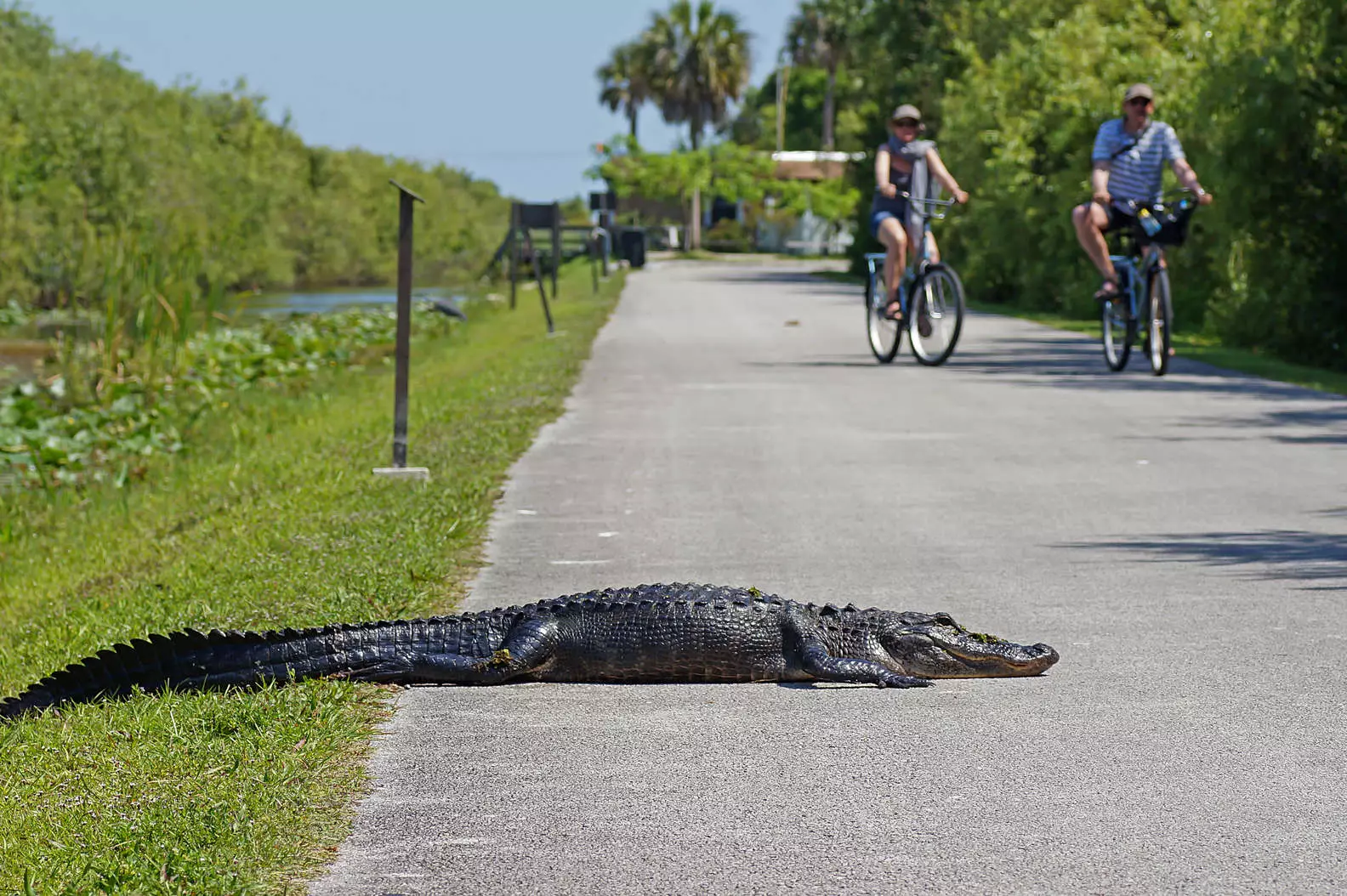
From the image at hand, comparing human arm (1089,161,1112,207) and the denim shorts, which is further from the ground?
human arm (1089,161,1112,207)

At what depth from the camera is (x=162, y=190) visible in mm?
50719

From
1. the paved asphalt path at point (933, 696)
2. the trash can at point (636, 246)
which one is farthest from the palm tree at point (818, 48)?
the paved asphalt path at point (933, 696)

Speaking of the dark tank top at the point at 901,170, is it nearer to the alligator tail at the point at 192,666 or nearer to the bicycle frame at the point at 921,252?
the bicycle frame at the point at 921,252

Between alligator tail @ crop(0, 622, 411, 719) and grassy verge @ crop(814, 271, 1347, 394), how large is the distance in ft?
38.6

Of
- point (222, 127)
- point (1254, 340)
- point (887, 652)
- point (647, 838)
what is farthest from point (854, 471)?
point (222, 127)

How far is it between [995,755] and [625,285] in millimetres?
40818

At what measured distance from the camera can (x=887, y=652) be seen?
6094 mm

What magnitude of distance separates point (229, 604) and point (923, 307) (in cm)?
1162

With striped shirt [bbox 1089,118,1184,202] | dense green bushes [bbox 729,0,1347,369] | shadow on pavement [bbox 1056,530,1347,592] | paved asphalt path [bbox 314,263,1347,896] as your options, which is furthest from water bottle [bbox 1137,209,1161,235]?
shadow on pavement [bbox 1056,530,1347,592]

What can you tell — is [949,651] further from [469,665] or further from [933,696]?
[469,665]

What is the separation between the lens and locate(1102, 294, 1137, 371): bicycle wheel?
1725 cm

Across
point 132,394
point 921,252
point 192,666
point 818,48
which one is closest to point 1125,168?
point 921,252

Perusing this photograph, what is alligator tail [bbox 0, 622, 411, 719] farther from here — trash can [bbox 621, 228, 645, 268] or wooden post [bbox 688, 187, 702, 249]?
wooden post [bbox 688, 187, 702, 249]

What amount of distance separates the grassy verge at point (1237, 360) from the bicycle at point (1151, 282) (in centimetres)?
120
